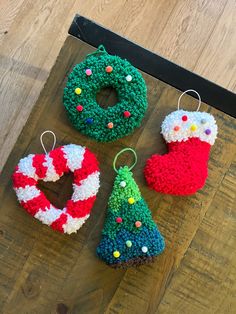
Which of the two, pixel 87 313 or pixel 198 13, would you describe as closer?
pixel 87 313

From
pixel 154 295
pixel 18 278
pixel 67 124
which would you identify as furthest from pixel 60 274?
pixel 67 124

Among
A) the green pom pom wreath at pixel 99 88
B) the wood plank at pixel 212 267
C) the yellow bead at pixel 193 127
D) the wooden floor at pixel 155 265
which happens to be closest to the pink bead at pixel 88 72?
the green pom pom wreath at pixel 99 88

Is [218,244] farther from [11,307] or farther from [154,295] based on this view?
[11,307]

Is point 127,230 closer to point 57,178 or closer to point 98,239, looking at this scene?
point 98,239

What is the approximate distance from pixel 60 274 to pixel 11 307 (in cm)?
14

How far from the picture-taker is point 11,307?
3.35 ft

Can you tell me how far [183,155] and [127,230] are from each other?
214 mm

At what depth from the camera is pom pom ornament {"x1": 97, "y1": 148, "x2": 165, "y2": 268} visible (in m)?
0.99

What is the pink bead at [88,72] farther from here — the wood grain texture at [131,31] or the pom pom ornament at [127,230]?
the wood grain texture at [131,31]

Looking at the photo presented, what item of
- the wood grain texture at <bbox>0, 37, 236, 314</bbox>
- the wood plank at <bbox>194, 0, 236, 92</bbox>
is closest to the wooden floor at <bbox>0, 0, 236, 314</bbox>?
the wood grain texture at <bbox>0, 37, 236, 314</bbox>

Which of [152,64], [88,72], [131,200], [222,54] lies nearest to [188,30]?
[222,54]

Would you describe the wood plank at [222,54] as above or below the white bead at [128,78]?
above

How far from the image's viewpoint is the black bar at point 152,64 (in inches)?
39.4

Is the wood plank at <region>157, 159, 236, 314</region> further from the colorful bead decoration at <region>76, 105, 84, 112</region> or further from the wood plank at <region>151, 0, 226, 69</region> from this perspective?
the wood plank at <region>151, 0, 226, 69</region>
